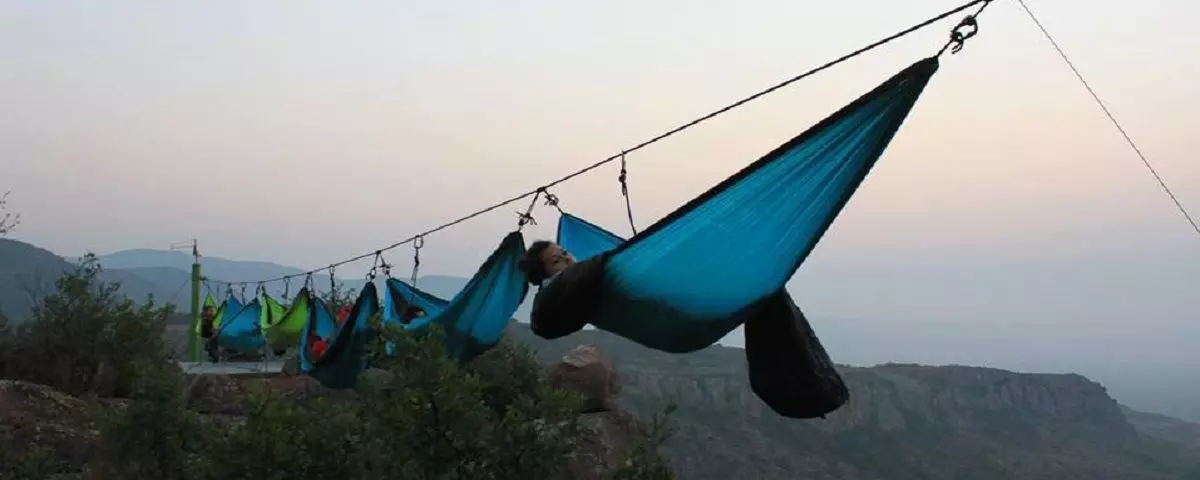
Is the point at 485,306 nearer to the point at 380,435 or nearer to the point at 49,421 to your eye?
the point at 380,435

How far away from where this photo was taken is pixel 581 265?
2.98 m

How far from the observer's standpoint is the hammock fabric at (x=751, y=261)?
8.27 ft

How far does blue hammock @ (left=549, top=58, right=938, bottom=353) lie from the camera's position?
2.49 m

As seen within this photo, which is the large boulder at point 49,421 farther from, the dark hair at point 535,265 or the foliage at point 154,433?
the dark hair at point 535,265

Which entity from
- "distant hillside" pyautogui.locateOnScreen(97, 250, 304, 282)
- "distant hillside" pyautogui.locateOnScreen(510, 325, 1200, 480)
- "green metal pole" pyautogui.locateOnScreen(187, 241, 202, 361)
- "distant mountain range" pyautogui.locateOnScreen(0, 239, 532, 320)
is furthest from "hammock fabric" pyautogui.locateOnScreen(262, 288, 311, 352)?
"distant hillside" pyautogui.locateOnScreen(97, 250, 304, 282)

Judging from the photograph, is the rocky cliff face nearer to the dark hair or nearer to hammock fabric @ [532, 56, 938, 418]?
the dark hair

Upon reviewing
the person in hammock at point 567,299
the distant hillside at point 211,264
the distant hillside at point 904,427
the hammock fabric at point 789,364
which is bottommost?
the distant hillside at point 904,427

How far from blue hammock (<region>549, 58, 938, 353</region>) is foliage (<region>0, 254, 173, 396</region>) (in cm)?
782

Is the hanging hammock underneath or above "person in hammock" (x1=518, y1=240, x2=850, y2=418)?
above

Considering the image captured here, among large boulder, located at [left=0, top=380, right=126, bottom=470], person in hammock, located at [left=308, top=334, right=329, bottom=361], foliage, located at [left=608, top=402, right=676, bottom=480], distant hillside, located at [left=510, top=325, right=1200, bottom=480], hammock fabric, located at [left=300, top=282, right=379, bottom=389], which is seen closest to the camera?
foliage, located at [left=608, top=402, right=676, bottom=480]

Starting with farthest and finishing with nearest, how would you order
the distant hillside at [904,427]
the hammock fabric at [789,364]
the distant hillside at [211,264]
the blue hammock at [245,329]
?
the distant hillside at [211,264]
the distant hillside at [904,427]
the blue hammock at [245,329]
the hammock fabric at [789,364]

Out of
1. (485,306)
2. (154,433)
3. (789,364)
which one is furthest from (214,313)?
(789,364)

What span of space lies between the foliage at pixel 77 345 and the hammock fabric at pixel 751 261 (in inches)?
306

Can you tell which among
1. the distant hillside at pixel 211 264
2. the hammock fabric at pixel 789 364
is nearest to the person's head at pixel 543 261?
the hammock fabric at pixel 789 364
